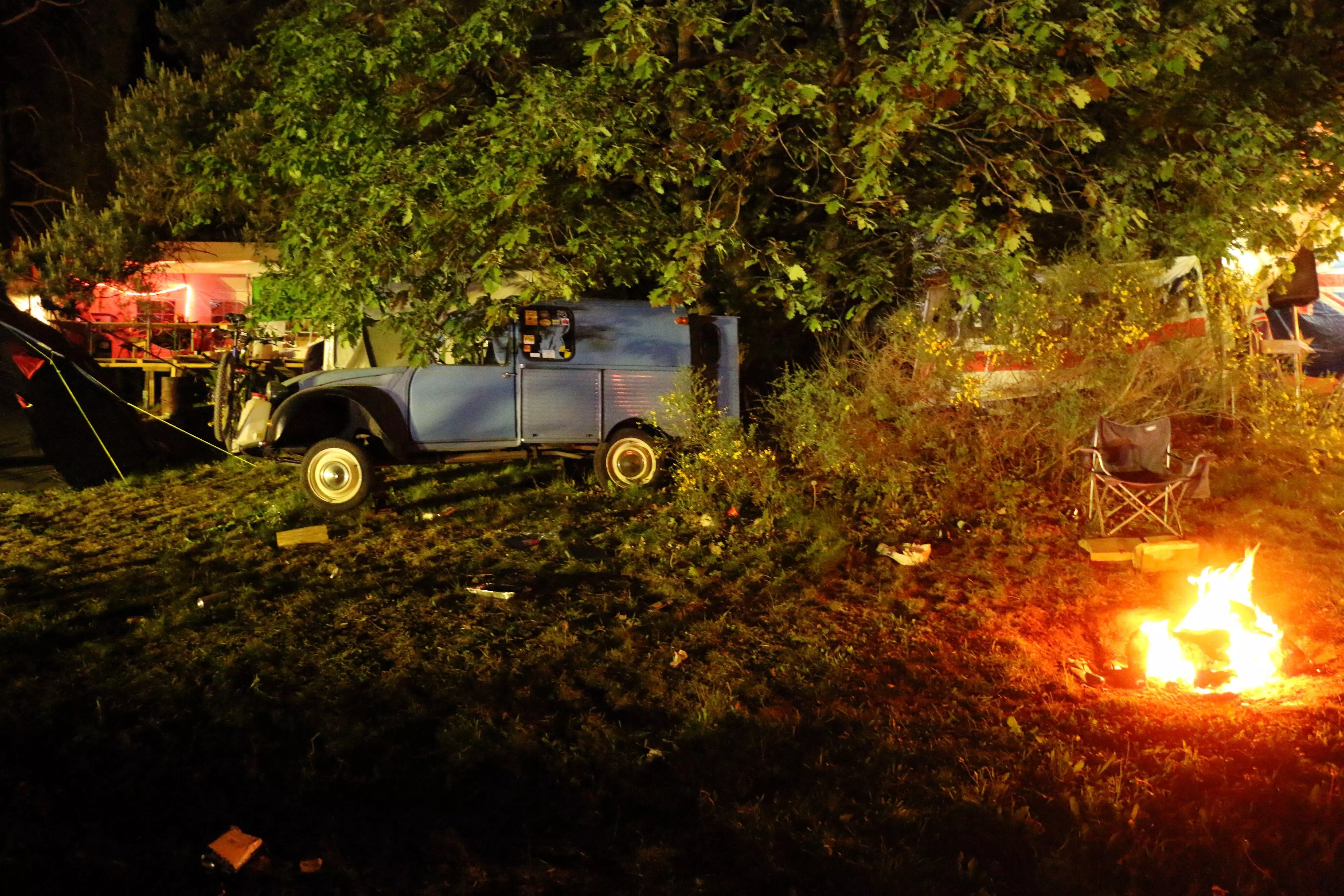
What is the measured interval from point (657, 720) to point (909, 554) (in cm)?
283

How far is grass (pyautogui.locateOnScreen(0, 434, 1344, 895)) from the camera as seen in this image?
3.50 meters

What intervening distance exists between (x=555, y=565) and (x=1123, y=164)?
697cm

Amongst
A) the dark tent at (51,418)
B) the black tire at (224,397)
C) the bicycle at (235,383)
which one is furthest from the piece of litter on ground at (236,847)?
the dark tent at (51,418)

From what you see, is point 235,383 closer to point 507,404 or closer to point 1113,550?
point 507,404

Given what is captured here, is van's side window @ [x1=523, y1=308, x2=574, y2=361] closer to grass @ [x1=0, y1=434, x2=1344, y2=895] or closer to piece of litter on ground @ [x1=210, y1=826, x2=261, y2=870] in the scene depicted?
grass @ [x1=0, y1=434, x2=1344, y2=895]

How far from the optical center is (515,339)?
8.93m

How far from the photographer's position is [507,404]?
8.93m

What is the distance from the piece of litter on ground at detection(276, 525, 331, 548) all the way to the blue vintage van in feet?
2.37

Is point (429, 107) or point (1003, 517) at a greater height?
point (429, 107)

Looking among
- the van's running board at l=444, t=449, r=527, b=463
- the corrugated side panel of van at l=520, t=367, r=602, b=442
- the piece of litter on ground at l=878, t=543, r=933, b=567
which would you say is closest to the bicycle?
the van's running board at l=444, t=449, r=527, b=463

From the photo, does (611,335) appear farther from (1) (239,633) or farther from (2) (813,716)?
(2) (813,716)

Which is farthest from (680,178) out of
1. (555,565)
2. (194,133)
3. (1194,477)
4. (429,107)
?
(194,133)

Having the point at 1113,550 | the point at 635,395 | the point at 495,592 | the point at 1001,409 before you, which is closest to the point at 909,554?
the point at 1113,550

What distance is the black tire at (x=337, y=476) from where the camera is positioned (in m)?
8.34
